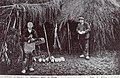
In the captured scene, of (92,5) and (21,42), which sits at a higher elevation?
(92,5)

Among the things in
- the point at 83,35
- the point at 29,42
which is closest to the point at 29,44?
the point at 29,42

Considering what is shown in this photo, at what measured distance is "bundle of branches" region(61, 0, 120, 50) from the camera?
146 centimetres

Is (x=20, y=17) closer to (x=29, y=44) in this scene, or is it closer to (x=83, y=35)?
(x=29, y=44)

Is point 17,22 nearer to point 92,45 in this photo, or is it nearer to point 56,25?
point 56,25

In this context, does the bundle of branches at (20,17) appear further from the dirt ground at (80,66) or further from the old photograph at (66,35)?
the dirt ground at (80,66)

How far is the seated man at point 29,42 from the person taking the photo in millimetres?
1463

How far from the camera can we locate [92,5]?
4.77ft

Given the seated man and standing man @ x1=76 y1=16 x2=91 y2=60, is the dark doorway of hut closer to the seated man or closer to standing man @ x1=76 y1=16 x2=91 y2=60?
standing man @ x1=76 y1=16 x2=91 y2=60

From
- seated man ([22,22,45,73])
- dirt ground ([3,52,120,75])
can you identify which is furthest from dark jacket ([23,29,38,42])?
dirt ground ([3,52,120,75])

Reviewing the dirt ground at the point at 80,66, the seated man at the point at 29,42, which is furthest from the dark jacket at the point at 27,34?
the dirt ground at the point at 80,66

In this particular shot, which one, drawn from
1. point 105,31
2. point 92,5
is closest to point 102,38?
point 105,31

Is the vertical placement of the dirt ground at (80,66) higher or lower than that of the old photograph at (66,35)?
lower

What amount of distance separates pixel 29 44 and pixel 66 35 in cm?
17

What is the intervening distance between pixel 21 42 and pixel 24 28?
65mm
